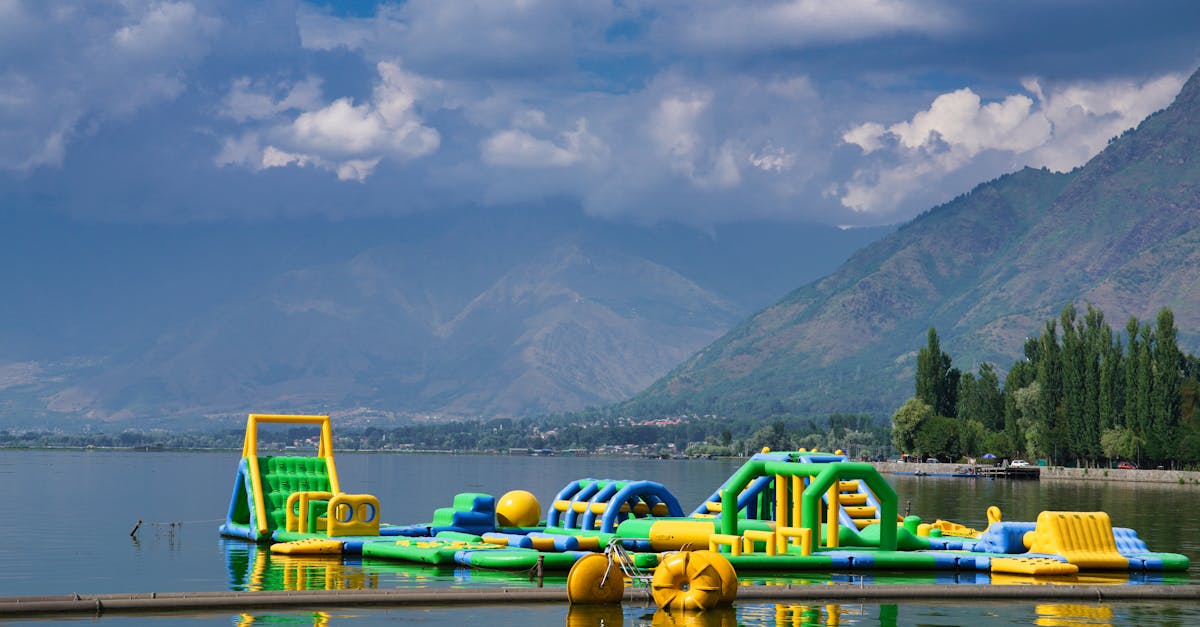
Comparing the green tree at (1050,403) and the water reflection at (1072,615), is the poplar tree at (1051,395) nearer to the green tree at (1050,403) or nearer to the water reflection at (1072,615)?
the green tree at (1050,403)

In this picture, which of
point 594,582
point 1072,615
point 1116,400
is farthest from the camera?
point 1116,400

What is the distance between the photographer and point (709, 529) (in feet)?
177

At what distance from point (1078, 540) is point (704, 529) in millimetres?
12251

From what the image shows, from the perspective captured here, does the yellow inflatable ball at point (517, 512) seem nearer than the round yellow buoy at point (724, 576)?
No

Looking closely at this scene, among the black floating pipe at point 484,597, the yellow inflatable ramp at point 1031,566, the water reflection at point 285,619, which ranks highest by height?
the yellow inflatable ramp at point 1031,566

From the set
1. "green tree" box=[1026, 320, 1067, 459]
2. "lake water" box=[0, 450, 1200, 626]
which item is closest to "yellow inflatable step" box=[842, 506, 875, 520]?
"lake water" box=[0, 450, 1200, 626]

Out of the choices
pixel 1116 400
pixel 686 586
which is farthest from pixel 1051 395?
pixel 686 586

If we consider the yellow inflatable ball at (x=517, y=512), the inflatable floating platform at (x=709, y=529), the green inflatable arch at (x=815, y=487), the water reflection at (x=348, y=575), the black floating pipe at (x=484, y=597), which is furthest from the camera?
the yellow inflatable ball at (x=517, y=512)

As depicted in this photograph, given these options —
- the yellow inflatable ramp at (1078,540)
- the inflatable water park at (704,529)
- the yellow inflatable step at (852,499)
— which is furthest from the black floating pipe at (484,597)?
the yellow inflatable step at (852,499)

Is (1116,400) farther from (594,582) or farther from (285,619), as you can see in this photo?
(285,619)

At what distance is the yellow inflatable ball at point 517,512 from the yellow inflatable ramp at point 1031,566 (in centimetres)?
1843

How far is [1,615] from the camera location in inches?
1375

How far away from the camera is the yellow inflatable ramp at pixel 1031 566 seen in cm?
4888

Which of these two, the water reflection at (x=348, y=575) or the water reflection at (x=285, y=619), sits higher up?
the water reflection at (x=348, y=575)
